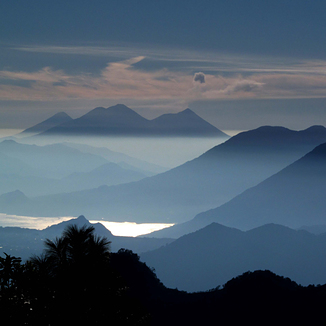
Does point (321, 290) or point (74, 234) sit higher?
point (74, 234)

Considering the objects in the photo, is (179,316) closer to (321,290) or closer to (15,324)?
(321,290)

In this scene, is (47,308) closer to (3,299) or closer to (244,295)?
(3,299)

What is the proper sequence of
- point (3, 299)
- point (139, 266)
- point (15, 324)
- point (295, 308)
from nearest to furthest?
point (15, 324) < point (3, 299) < point (295, 308) < point (139, 266)

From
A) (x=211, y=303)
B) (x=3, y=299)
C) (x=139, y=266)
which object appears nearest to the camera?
(x=3, y=299)

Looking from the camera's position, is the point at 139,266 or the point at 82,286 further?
the point at 139,266

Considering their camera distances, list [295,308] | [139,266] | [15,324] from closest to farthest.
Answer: [15,324] → [295,308] → [139,266]

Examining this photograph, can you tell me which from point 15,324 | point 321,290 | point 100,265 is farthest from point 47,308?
point 321,290

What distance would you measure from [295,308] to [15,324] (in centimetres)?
5616

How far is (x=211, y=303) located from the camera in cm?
7131

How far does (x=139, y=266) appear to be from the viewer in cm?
8638

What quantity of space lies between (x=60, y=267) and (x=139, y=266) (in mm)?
69258

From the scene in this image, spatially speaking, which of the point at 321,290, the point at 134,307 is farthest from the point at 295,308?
the point at 134,307

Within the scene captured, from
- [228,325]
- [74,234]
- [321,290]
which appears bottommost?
[228,325]

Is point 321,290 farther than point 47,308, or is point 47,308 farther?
point 321,290
